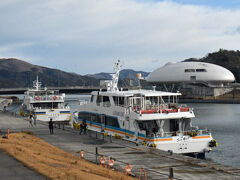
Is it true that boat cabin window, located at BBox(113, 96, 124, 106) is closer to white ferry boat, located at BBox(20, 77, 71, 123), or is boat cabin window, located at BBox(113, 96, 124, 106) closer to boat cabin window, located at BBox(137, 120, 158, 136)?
boat cabin window, located at BBox(137, 120, 158, 136)

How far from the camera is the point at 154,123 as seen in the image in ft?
112

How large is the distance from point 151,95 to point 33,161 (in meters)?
17.4

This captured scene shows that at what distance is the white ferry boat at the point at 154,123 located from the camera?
1262 inches

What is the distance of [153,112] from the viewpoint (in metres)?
33.2

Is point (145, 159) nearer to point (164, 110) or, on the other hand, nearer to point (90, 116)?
point (164, 110)

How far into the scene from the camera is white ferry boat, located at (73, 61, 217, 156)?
3206 centimetres

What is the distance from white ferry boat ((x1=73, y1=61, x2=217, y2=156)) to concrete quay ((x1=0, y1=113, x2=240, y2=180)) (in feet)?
6.78

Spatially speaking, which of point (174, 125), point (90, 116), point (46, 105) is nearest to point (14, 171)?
point (174, 125)

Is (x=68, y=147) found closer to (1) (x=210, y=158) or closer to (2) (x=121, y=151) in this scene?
(2) (x=121, y=151)

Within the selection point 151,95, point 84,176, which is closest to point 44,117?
point 151,95

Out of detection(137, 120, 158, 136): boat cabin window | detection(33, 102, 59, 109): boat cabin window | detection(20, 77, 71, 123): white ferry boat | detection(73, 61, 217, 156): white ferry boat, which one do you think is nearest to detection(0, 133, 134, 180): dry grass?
detection(73, 61, 217, 156): white ferry boat

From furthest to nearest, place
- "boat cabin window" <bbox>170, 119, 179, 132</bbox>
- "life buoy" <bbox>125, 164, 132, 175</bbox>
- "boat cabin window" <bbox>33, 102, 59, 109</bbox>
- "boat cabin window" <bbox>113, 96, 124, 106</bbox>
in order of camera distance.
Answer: "boat cabin window" <bbox>33, 102, 59, 109</bbox> → "boat cabin window" <bbox>113, 96, 124, 106</bbox> → "boat cabin window" <bbox>170, 119, 179, 132</bbox> → "life buoy" <bbox>125, 164, 132, 175</bbox>

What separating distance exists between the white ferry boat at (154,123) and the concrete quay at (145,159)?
2066 mm

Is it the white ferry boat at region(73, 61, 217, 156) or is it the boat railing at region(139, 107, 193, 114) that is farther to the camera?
the boat railing at region(139, 107, 193, 114)
